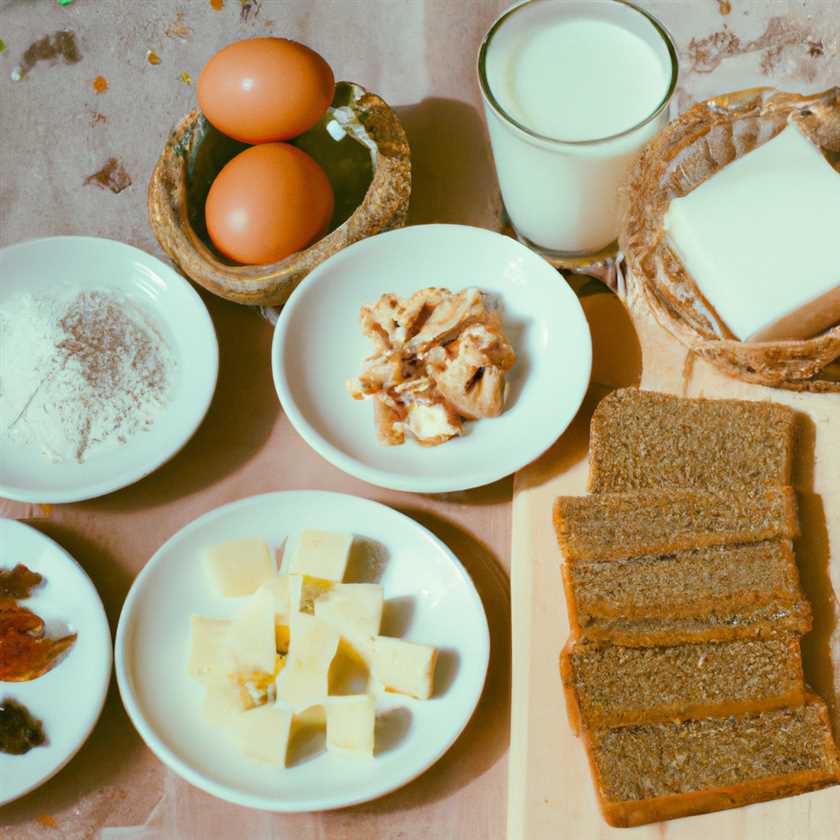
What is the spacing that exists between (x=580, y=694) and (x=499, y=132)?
0.72 meters

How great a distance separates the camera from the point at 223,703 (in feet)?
3.77

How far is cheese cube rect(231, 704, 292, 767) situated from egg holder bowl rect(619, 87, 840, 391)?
2.31ft

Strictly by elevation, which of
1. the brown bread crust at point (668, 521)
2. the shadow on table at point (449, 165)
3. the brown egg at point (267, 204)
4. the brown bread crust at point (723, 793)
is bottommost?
the brown bread crust at point (723, 793)

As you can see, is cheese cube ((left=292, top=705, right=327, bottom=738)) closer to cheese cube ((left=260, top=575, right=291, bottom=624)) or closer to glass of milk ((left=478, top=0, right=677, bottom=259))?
cheese cube ((left=260, top=575, right=291, bottom=624))

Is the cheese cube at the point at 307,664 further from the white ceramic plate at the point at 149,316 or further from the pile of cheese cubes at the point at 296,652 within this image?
the white ceramic plate at the point at 149,316

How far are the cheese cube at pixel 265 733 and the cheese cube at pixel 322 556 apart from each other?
17cm

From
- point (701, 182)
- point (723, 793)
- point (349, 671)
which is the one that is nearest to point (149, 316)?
point (349, 671)

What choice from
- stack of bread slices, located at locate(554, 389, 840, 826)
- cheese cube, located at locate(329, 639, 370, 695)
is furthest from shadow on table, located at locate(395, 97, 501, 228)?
cheese cube, located at locate(329, 639, 370, 695)

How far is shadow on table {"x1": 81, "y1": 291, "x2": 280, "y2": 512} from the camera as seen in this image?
132 cm

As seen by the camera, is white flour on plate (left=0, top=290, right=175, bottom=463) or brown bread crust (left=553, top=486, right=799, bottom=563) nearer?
brown bread crust (left=553, top=486, right=799, bottom=563)

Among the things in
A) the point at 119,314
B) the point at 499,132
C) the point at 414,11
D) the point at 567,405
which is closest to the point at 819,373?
the point at 567,405

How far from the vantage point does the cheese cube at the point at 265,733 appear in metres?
1.12


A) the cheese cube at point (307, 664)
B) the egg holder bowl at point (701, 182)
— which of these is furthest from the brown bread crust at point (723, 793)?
the egg holder bowl at point (701, 182)

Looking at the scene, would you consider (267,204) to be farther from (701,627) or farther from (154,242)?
(701,627)
